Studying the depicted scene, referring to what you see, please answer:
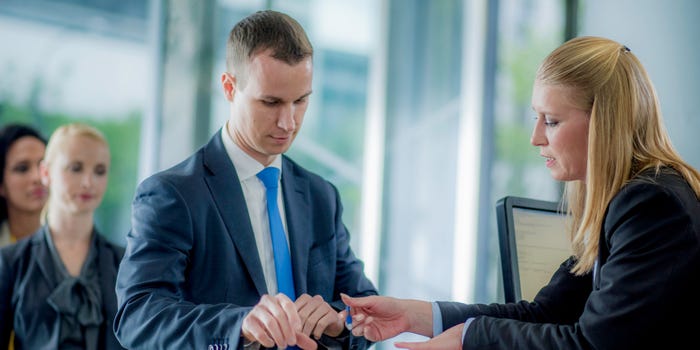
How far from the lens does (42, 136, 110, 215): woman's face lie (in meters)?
3.17

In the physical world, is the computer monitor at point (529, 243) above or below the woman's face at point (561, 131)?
below

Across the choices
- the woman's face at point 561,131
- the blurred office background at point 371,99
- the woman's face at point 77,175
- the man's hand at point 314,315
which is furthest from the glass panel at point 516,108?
the man's hand at point 314,315

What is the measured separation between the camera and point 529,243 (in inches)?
82.8

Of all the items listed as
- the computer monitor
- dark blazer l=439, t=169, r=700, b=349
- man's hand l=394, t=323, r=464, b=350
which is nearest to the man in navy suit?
man's hand l=394, t=323, r=464, b=350

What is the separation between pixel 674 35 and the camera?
295cm

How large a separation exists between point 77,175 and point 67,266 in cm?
38

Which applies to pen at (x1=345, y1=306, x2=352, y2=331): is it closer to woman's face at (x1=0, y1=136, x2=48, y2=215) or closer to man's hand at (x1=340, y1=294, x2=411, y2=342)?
man's hand at (x1=340, y1=294, x2=411, y2=342)

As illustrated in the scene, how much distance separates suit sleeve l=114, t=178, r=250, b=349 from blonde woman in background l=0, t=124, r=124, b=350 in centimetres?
123

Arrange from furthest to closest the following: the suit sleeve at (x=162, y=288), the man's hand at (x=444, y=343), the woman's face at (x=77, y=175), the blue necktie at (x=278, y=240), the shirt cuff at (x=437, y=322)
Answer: the woman's face at (x=77, y=175)
the shirt cuff at (x=437, y=322)
the blue necktie at (x=278, y=240)
the man's hand at (x=444, y=343)
the suit sleeve at (x=162, y=288)

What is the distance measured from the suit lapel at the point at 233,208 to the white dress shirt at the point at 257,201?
37mm

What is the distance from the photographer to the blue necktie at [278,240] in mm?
1891

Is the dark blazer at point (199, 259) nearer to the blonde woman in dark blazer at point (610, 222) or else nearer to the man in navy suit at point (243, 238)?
the man in navy suit at point (243, 238)

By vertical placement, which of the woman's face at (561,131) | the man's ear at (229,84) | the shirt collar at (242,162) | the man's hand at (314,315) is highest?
the man's ear at (229,84)

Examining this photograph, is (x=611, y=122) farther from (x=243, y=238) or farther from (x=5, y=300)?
(x=5, y=300)
